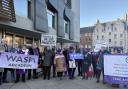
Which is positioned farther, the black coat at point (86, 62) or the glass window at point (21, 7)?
the glass window at point (21, 7)

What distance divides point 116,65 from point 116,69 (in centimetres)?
17

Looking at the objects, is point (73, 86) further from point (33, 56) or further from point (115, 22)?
point (115, 22)

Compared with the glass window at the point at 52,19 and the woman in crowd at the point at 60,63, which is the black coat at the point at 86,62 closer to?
the woman in crowd at the point at 60,63

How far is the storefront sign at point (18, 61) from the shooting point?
13.4 meters

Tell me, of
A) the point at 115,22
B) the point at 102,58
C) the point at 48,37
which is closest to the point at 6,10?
the point at 48,37

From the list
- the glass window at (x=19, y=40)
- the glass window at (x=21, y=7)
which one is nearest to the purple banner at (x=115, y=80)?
the glass window at (x=21, y=7)

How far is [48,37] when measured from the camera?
1748 centimetres

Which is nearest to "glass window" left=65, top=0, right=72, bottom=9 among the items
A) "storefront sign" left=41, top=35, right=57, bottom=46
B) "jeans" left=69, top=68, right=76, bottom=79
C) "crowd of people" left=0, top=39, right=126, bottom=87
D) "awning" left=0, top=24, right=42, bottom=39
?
"awning" left=0, top=24, right=42, bottom=39

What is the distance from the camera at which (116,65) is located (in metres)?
13.5

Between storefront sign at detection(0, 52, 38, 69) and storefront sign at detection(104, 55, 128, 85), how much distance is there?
3.41 meters

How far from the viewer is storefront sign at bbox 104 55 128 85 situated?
13151mm

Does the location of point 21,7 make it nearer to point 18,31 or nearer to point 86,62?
point 18,31

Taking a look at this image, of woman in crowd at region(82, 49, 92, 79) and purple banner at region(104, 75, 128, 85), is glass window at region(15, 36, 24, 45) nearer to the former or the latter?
woman in crowd at region(82, 49, 92, 79)

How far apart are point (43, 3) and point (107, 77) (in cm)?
1747
